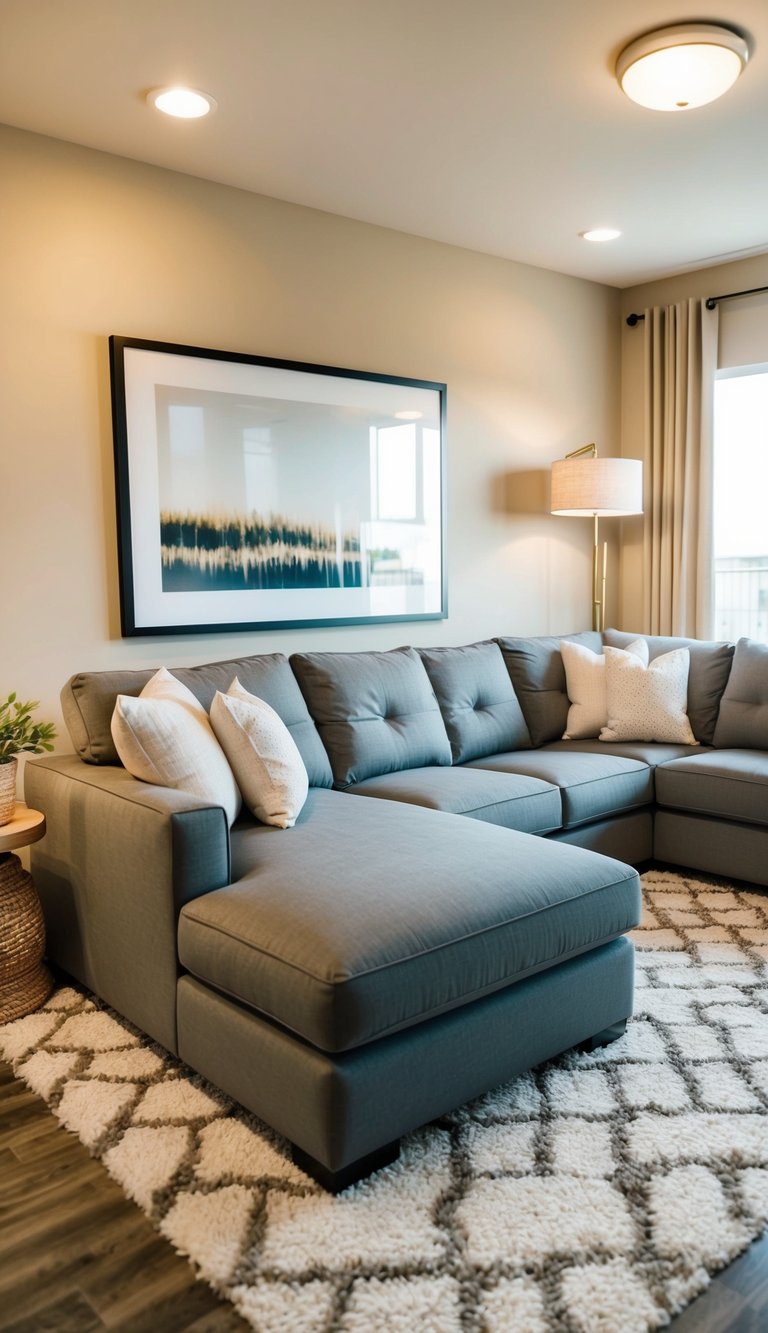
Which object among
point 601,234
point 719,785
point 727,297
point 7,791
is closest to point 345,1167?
point 7,791

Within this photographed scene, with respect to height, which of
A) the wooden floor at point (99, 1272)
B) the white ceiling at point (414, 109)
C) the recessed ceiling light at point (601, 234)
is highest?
the recessed ceiling light at point (601, 234)

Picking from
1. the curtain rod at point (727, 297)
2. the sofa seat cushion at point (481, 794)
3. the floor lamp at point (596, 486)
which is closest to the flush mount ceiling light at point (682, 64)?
the floor lamp at point (596, 486)

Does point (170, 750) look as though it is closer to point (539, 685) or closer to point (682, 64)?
point (539, 685)

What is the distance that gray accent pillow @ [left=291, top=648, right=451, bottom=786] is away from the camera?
332 centimetres

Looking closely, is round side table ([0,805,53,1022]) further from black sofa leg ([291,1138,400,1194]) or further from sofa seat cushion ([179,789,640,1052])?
black sofa leg ([291,1138,400,1194])

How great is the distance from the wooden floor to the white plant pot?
2.95ft

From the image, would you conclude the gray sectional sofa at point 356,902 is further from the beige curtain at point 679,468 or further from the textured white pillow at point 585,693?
the beige curtain at point 679,468

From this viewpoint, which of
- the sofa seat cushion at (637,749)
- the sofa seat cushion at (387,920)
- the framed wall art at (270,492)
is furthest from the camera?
the sofa seat cushion at (637,749)

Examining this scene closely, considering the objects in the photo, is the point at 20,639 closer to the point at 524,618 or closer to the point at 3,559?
the point at 3,559

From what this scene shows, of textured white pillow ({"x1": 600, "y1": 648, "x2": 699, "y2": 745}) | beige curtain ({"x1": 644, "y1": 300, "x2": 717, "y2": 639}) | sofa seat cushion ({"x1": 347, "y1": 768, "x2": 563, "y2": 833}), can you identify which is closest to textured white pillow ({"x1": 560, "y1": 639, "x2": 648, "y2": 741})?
textured white pillow ({"x1": 600, "y1": 648, "x2": 699, "y2": 745})

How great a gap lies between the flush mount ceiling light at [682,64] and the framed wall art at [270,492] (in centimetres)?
149

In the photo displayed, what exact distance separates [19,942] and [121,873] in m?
0.44

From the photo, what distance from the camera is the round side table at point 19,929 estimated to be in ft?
8.32

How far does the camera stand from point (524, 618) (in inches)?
190
